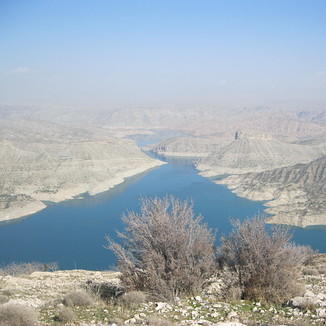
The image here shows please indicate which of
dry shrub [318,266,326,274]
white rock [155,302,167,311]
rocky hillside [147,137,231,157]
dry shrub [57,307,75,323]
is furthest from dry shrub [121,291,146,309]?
rocky hillside [147,137,231,157]

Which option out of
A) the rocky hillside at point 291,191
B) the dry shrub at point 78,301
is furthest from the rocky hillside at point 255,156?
the dry shrub at point 78,301

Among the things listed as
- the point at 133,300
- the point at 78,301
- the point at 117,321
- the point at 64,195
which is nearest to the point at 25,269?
the point at 78,301

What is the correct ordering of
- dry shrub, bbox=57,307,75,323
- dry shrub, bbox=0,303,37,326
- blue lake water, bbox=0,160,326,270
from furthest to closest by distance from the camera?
blue lake water, bbox=0,160,326,270, dry shrub, bbox=57,307,75,323, dry shrub, bbox=0,303,37,326

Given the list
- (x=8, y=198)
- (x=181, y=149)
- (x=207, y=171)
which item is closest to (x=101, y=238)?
(x=8, y=198)

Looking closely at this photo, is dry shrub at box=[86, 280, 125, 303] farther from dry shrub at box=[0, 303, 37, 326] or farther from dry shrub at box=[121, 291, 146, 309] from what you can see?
dry shrub at box=[0, 303, 37, 326]

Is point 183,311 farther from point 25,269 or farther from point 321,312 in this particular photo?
point 25,269

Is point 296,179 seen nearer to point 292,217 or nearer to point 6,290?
point 292,217

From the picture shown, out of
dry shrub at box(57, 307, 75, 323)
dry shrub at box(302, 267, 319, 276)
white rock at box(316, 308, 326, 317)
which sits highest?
white rock at box(316, 308, 326, 317)

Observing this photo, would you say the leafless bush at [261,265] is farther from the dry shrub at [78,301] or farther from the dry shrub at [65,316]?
the dry shrub at [65,316]
